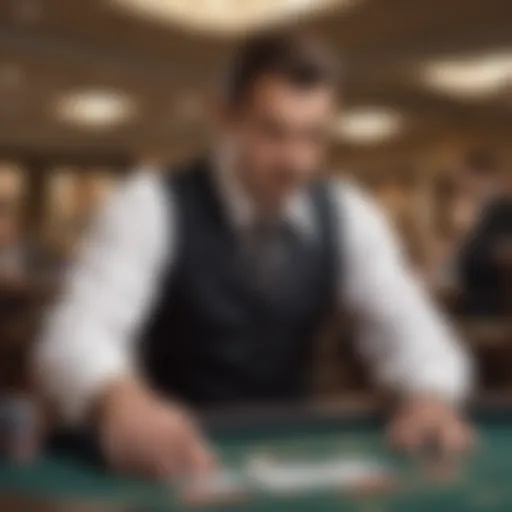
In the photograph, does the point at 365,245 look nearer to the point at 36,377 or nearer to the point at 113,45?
the point at 36,377

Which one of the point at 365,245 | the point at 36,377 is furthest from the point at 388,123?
the point at 36,377

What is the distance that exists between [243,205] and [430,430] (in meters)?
0.46

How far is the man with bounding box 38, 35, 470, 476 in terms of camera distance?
4.25ft

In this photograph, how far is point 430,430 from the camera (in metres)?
1.13

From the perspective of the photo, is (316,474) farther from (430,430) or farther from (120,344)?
(120,344)

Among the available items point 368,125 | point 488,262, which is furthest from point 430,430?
point 368,125

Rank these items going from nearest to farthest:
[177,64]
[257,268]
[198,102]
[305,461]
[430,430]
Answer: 1. [305,461]
2. [430,430]
3. [257,268]
4. [177,64]
5. [198,102]

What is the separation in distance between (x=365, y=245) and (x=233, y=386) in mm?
275

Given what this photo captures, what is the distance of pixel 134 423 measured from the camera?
944mm

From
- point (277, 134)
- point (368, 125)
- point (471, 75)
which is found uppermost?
point (471, 75)

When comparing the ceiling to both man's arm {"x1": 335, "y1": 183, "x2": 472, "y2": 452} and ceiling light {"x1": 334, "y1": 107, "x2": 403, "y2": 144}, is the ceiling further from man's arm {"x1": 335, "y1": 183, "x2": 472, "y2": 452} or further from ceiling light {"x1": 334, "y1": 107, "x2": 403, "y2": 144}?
man's arm {"x1": 335, "y1": 183, "x2": 472, "y2": 452}

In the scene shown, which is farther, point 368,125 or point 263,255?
point 368,125

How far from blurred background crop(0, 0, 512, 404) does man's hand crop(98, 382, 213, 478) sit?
2904 mm

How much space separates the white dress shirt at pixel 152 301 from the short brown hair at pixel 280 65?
14 centimetres
